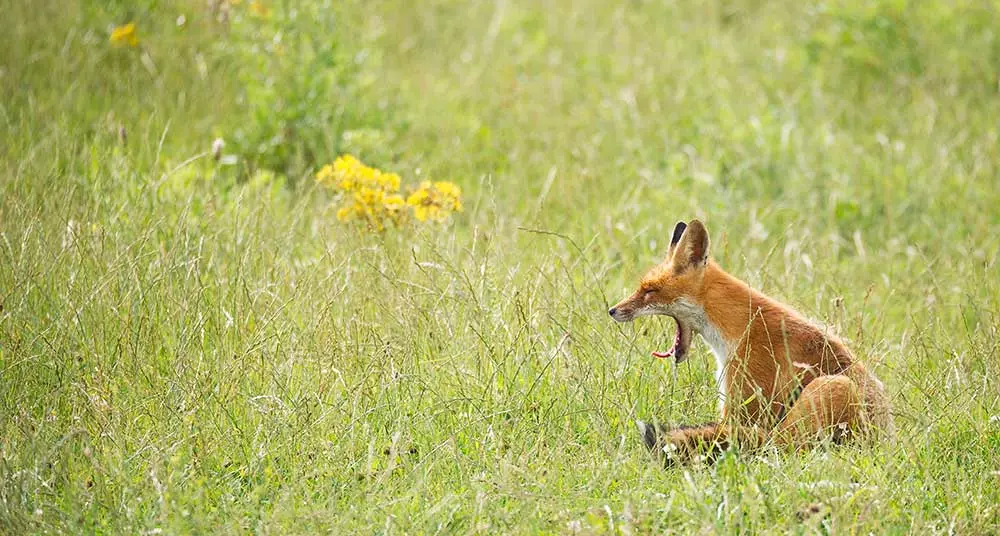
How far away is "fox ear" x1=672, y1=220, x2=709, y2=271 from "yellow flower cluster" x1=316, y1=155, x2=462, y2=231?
6.01ft

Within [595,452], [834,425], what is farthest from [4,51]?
[834,425]

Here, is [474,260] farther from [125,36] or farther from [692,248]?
[125,36]

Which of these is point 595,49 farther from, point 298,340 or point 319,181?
point 298,340

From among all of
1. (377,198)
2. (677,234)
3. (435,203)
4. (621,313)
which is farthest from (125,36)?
(621,313)

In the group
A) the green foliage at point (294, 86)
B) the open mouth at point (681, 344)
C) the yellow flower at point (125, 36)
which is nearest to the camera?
the open mouth at point (681, 344)

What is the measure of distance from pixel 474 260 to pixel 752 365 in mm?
1527

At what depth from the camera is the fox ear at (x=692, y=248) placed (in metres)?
4.68

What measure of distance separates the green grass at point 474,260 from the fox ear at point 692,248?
48cm

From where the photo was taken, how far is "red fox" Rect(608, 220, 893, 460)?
4.41m

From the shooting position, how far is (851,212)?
8031mm

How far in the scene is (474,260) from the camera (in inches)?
223

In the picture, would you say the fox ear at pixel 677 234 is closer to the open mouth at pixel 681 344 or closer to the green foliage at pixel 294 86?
the open mouth at pixel 681 344

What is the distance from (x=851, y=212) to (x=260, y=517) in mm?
5201

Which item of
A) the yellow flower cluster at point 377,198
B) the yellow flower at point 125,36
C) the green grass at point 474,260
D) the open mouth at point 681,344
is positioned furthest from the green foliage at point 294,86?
the open mouth at point 681,344
